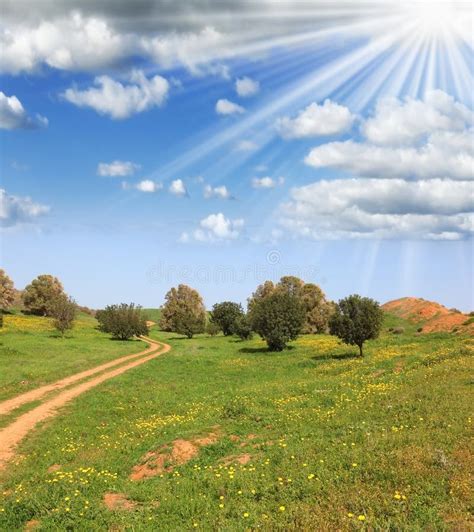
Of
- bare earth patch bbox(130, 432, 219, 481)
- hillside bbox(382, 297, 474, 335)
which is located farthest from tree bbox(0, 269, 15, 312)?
bare earth patch bbox(130, 432, 219, 481)

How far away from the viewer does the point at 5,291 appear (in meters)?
105

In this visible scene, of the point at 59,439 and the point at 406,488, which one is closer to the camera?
the point at 406,488

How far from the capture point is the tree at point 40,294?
374ft

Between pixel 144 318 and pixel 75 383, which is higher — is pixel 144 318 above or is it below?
above

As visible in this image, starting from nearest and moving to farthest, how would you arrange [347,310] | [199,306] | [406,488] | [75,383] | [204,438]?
[406,488] → [204,438] → [75,383] → [347,310] → [199,306]

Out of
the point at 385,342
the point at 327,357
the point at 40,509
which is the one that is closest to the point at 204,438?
the point at 40,509

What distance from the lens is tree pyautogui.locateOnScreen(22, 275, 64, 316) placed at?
374 feet

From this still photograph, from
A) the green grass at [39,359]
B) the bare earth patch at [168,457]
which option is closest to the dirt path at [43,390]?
the green grass at [39,359]

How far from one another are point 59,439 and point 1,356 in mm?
28018

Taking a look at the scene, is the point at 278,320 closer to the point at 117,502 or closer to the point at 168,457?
the point at 168,457

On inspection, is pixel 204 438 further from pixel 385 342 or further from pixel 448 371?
pixel 385 342

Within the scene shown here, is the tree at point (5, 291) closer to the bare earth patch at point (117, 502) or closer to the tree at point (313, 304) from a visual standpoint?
the tree at point (313, 304)

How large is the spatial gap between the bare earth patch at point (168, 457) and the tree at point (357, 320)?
30.3 metres

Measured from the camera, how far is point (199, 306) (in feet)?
363
